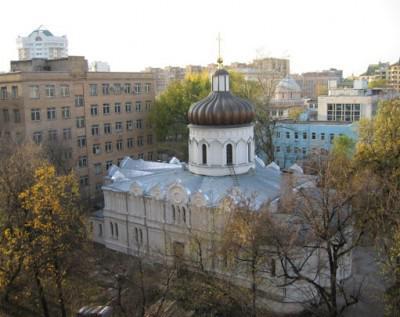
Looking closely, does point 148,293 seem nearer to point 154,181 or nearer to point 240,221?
point 240,221

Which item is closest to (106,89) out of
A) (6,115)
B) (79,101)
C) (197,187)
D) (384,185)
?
(79,101)

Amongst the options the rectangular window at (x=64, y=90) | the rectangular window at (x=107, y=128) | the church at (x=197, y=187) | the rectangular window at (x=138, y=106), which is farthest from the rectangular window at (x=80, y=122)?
the church at (x=197, y=187)

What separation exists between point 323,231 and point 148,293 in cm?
881

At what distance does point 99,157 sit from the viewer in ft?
153

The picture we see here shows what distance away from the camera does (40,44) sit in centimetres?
15225

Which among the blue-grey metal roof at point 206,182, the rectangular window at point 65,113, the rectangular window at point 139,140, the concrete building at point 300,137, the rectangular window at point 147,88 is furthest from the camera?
the rectangular window at point 147,88

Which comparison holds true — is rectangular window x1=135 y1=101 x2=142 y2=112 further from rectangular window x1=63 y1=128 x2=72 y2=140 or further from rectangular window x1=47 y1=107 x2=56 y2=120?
rectangular window x1=47 y1=107 x2=56 y2=120

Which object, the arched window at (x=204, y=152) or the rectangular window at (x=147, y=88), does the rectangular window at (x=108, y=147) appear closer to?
the rectangular window at (x=147, y=88)

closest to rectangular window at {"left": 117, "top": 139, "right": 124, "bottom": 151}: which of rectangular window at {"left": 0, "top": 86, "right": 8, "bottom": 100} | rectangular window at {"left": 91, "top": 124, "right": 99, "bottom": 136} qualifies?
rectangular window at {"left": 91, "top": 124, "right": 99, "bottom": 136}

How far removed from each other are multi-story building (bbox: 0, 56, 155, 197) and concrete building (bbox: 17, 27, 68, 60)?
106804mm

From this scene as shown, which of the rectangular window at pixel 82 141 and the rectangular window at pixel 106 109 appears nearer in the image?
the rectangular window at pixel 82 141

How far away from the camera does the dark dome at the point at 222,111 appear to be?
2791 centimetres

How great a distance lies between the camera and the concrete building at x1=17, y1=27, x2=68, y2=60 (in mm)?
147250

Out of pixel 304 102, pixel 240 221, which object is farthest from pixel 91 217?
pixel 304 102
